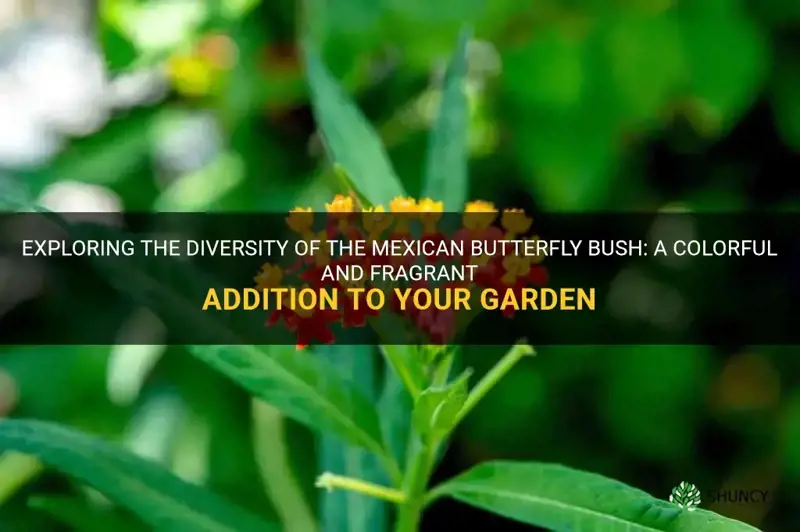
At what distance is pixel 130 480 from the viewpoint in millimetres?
421

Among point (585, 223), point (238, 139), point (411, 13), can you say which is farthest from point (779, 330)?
point (238, 139)

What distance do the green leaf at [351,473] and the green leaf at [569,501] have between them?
0.08 meters

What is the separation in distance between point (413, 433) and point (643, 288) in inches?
17.2

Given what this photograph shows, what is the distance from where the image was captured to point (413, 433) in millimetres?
423

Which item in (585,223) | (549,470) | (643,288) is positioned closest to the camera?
(549,470)

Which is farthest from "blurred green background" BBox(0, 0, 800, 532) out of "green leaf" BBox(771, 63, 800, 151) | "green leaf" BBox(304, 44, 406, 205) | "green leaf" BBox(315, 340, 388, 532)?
"green leaf" BBox(304, 44, 406, 205)

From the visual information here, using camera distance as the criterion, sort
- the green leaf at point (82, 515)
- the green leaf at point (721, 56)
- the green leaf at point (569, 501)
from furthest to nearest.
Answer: the green leaf at point (721, 56) → the green leaf at point (82, 515) → the green leaf at point (569, 501)

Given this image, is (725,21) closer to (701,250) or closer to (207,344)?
(701,250)

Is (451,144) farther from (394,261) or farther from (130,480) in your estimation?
(130,480)

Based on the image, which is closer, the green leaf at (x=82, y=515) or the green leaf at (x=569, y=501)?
the green leaf at (x=569, y=501)

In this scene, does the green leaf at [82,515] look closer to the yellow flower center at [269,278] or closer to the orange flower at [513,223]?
the yellow flower center at [269,278]

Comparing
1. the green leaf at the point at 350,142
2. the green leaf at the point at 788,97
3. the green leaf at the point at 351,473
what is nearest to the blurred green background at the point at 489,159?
the green leaf at the point at 788,97

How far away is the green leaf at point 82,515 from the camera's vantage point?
43cm
